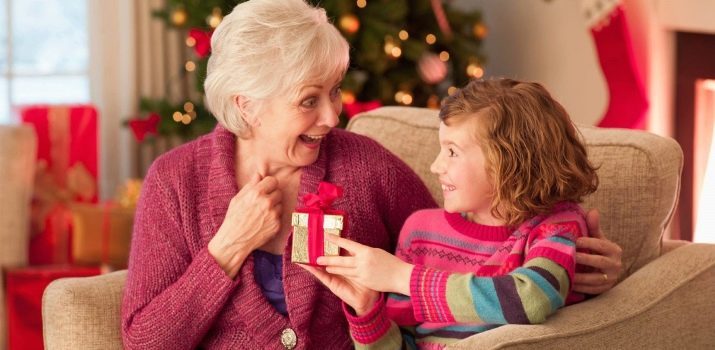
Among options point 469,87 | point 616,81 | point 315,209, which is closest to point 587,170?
point 469,87

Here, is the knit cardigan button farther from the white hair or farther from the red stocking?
the red stocking

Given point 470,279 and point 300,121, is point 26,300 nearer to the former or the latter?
point 300,121

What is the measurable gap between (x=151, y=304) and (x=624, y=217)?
0.93 m

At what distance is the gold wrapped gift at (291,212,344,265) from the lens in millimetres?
1871

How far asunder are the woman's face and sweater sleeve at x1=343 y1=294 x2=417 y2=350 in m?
0.33

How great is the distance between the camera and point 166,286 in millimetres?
2109

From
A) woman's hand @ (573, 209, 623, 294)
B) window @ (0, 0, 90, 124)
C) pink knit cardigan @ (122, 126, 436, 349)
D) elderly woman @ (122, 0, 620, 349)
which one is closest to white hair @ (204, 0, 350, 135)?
elderly woman @ (122, 0, 620, 349)

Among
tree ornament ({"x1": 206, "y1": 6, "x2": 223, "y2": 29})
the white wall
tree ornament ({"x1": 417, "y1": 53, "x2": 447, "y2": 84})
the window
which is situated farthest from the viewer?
the window

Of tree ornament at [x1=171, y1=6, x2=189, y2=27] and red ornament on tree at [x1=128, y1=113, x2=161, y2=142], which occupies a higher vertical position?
tree ornament at [x1=171, y1=6, x2=189, y2=27]

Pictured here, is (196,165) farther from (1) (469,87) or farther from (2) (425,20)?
(2) (425,20)

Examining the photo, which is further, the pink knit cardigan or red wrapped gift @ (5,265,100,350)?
red wrapped gift @ (5,265,100,350)

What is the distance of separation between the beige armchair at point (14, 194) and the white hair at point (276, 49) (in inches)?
60.5

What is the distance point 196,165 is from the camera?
2209 mm

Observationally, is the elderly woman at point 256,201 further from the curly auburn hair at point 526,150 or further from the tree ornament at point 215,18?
the tree ornament at point 215,18
